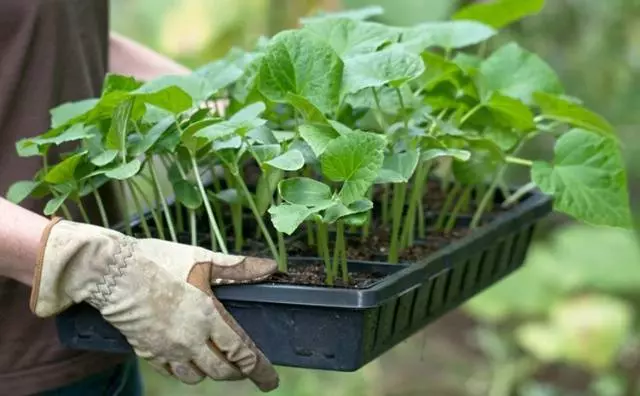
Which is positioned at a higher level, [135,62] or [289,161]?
[289,161]

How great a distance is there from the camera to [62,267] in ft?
3.12

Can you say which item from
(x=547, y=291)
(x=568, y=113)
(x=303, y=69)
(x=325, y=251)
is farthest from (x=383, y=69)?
(x=547, y=291)

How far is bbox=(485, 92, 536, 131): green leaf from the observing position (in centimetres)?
114

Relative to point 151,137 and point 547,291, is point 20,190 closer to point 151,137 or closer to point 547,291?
point 151,137

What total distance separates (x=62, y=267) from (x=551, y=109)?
56cm

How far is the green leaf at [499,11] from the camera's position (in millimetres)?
1290

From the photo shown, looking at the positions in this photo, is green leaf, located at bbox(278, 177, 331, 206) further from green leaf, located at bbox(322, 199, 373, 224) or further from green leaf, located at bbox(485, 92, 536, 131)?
green leaf, located at bbox(485, 92, 536, 131)

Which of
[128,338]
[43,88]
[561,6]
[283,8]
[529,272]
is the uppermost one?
[43,88]

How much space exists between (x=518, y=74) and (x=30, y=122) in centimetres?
55

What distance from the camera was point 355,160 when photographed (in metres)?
0.95

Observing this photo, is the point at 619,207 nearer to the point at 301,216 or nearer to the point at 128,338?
the point at 301,216

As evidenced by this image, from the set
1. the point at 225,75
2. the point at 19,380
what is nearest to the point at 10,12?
the point at 225,75

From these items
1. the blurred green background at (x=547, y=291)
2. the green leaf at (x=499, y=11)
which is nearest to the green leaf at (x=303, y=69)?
the green leaf at (x=499, y=11)

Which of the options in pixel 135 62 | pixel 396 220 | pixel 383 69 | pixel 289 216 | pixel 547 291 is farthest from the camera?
pixel 547 291
